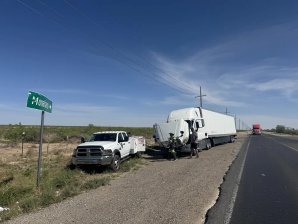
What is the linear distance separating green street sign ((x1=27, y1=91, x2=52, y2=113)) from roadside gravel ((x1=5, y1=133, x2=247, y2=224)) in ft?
9.29

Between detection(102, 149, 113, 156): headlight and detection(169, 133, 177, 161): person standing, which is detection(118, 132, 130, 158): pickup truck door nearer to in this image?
detection(102, 149, 113, 156): headlight

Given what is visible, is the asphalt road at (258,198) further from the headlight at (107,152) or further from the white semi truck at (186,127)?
the white semi truck at (186,127)

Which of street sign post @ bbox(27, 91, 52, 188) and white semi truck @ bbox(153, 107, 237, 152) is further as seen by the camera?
white semi truck @ bbox(153, 107, 237, 152)

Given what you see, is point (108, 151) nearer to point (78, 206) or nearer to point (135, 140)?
point (135, 140)

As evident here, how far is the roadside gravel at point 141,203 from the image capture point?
26.1ft

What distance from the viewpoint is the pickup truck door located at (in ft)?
61.6

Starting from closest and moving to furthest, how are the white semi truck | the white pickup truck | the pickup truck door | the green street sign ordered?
1. the green street sign
2. the white pickup truck
3. the pickup truck door
4. the white semi truck

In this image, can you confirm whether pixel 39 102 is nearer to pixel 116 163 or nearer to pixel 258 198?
pixel 258 198

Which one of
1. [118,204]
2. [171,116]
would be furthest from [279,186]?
[171,116]

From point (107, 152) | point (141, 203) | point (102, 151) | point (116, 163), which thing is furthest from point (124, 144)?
point (141, 203)

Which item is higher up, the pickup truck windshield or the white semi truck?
the white semi truck

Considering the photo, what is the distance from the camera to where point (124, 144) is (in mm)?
19266

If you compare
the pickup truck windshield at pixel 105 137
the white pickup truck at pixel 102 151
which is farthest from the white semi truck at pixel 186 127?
the pickup truck windshield at pixel 105 137

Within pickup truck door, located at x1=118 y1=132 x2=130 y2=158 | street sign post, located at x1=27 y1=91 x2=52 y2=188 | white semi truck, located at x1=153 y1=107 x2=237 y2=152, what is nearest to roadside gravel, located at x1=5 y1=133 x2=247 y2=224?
street sign post, located at x1=27 y1=91 x2=52 y2=188
